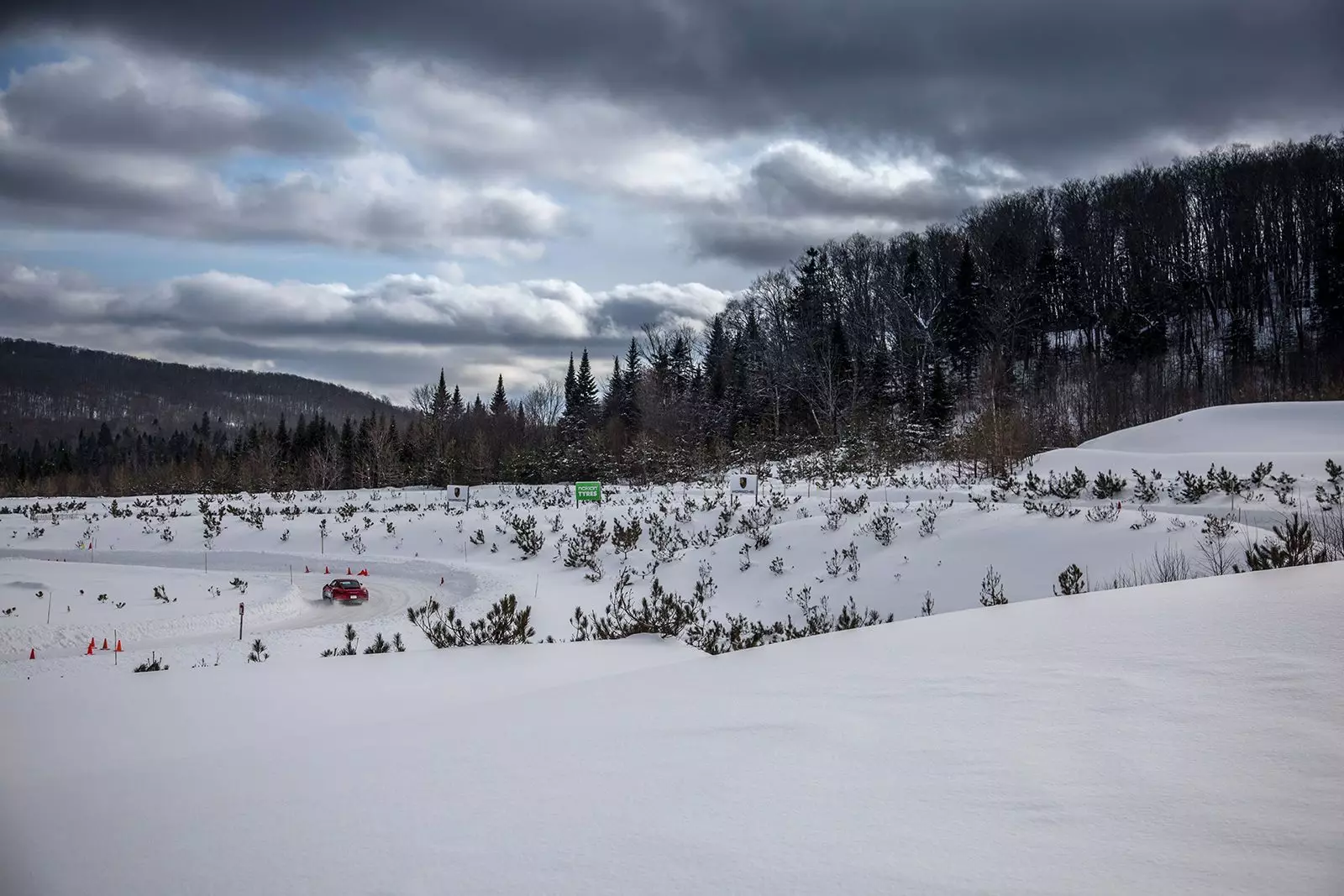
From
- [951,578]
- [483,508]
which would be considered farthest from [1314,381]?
[483,508]

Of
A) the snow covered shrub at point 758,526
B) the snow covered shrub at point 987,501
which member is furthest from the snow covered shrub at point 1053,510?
the snow covered shrub at point 758,526

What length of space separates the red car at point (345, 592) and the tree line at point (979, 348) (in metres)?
19.8

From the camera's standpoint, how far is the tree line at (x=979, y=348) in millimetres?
36250

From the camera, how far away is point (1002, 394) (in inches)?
1275

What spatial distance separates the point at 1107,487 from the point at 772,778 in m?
17.1

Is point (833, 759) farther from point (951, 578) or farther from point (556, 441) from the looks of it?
point (556, 441)

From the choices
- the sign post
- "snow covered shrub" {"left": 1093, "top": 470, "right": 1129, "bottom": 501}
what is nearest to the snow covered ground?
"snow covered shrub" {"left": 1093, "top": 470, "right": 1129, "bottom": 501}

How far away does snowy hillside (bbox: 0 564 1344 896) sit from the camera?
221cm

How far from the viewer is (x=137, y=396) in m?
102

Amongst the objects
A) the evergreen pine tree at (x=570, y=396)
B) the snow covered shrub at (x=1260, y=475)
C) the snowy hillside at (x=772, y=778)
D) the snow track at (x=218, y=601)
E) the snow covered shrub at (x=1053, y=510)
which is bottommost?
the snow track at (x=218, y=601)

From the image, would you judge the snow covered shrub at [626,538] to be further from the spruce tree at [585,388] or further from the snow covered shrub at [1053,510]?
the spruce tree at [585,388]

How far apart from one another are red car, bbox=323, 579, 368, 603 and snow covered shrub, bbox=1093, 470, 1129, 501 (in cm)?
1735

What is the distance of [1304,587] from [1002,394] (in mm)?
29229

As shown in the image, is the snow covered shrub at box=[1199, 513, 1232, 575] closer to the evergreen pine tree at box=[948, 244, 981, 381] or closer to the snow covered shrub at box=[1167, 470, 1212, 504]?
the snow covered shrub at box=[1167, 470, 1212, 504]
